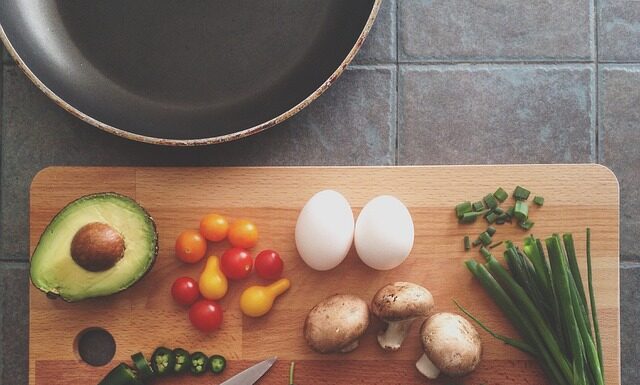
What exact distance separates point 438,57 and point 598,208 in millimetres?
378

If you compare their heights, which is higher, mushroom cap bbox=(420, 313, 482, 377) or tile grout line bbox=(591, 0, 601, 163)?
tile grout line bbox=(591, 0, 601, 163)

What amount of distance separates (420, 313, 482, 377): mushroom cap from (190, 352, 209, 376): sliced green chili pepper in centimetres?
36

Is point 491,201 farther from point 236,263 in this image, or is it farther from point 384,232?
point 236,263

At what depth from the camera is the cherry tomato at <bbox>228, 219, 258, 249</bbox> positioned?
43.3 inches

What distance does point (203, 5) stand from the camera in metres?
1.10

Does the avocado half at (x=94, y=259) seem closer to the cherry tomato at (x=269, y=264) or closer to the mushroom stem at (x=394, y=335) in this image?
the cherry tomato at (x=269, y=264)

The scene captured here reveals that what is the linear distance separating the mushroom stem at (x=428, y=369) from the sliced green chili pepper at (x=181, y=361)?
382 millimetres

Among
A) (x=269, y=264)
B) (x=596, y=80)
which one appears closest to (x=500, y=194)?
(x=596, y=80)

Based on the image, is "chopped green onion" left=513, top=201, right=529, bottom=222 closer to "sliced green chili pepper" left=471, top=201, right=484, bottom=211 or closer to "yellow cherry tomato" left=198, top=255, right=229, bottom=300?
"sliced green chili pepper" left=471, top=201, right=484, bottom=211

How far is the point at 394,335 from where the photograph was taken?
3.58 feet

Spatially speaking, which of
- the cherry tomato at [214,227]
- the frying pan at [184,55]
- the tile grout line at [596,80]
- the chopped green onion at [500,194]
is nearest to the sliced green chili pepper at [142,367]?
the cherry tomato at [214,227]

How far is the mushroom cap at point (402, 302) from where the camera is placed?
1.04 metres

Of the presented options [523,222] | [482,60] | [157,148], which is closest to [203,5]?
[157,148]

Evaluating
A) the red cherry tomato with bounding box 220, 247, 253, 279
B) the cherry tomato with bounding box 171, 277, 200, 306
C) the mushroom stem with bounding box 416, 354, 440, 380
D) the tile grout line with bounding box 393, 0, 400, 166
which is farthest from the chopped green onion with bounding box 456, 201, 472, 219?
the cherry tomato with bounding box 171, 277, 200, 306
